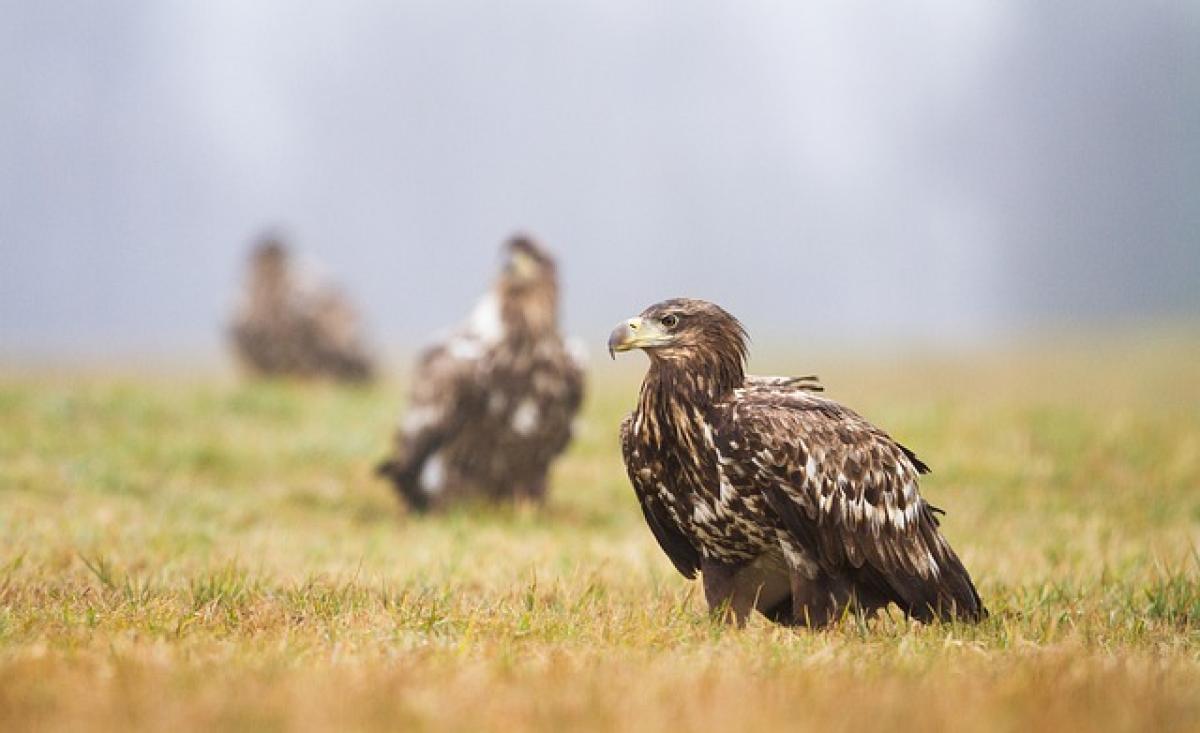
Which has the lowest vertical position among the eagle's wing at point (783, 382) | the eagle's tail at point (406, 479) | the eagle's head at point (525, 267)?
the eagle's tail at point (406, 479)

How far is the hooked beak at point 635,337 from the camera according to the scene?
6184 mm

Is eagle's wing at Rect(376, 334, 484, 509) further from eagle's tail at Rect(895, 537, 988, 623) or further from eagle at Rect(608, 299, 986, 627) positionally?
eagle's tail at Rect(895, 537, 988, 623)

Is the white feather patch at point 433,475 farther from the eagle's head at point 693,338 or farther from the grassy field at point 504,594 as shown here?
the eagle's head at point 693,338

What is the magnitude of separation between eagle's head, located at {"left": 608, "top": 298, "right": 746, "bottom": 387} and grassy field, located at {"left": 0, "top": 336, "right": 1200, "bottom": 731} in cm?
117

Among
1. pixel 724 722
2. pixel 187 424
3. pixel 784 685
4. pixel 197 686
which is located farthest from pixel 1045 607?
pixel 187 424

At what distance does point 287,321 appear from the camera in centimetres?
2181

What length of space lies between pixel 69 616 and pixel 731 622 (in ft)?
9.56

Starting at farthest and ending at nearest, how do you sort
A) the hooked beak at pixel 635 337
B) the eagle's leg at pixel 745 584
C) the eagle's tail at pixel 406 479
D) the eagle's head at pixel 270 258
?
1. the eagle's head at pixel 270 258
2. the eagle's tail at pixel 406 479
3. the eagle's leg at pixel 745 584
4. the hooked beak at pixel 635 337

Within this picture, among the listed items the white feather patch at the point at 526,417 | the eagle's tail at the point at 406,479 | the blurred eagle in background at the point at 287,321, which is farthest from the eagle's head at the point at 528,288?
the blurred eagle in background at the point at 287,321

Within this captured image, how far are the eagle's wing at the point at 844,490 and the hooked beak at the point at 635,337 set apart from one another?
461 millimetres

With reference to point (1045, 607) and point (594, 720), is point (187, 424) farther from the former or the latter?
point (594, 720)

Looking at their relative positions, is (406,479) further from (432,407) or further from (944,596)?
(944,596)

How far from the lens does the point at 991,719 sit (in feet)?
13.0

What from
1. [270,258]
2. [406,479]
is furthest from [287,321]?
[406,479]
